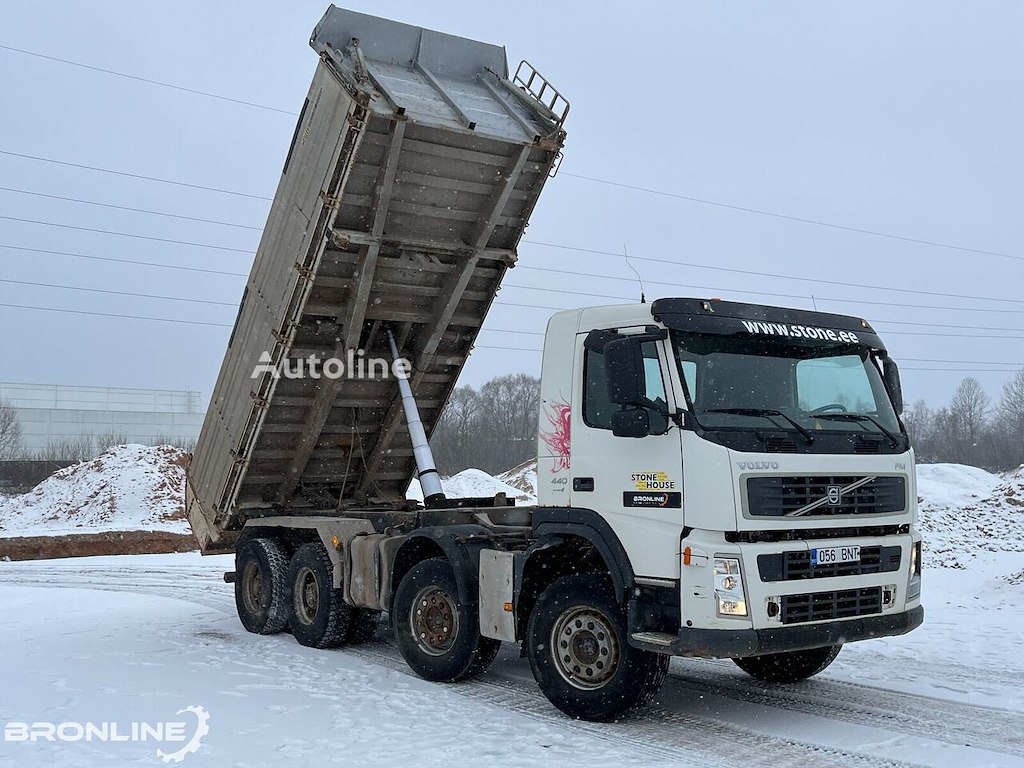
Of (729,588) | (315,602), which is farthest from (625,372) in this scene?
(315,602)

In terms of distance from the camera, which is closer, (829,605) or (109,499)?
(829,605)

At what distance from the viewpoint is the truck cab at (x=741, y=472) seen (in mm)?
5762

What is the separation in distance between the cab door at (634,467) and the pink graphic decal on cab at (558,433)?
2.9 inches

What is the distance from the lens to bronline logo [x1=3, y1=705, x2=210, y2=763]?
5.97m

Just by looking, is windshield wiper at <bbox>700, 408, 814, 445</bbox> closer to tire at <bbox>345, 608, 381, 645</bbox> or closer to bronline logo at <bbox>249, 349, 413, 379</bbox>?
bronline logo at <bbox>249, 349, 413, 379</bbox>

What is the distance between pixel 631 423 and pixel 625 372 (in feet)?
1.06

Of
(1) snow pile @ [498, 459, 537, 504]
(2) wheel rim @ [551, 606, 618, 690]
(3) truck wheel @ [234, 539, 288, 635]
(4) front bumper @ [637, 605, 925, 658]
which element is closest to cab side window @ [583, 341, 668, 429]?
(2) wheel rim @ [551, 606, 618, 690]

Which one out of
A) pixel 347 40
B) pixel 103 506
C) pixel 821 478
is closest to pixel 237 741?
pixel 821 478

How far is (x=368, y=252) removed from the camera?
8.62 m

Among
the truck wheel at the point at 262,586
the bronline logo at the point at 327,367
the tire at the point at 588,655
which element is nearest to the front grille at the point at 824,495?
the tire at the point at 588,655

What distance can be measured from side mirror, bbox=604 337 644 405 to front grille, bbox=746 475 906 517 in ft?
2.88

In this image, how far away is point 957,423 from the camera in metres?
63.7

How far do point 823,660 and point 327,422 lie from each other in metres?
5.50

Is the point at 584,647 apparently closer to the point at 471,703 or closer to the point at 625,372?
the point at 471,703
